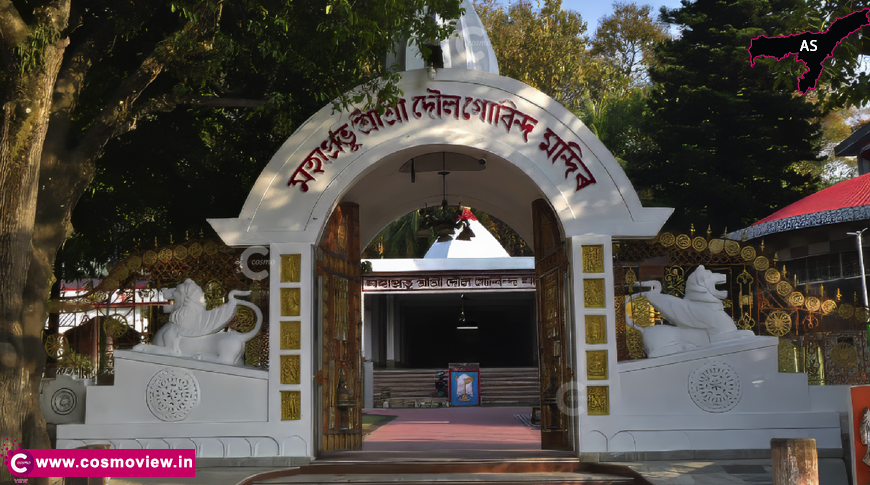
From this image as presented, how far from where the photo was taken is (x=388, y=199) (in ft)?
32.9

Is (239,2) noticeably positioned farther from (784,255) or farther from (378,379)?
(378,379)

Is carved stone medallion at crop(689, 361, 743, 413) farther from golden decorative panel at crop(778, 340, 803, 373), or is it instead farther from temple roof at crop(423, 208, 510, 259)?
temple roof at crop(423, 208, 510, 259)

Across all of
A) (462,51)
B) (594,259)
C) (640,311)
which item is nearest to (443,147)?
(462,51)

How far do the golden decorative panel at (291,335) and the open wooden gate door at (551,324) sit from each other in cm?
261

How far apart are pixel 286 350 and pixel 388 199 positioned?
306cm

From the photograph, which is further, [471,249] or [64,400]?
[471,249]

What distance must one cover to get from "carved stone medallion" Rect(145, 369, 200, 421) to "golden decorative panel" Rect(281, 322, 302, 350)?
2.97ft

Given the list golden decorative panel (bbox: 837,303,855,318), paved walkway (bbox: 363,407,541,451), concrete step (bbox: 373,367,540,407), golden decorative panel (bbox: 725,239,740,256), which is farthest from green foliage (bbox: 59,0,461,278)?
concrete step (bbox: 373,367,540,407)

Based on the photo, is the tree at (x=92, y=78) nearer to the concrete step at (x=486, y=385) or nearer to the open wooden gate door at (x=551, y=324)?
the open wooden gate door at (x=551, y=324)

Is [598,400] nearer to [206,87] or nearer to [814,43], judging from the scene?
[814,43]

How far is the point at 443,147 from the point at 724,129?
11.8 m

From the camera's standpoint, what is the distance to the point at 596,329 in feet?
24.6

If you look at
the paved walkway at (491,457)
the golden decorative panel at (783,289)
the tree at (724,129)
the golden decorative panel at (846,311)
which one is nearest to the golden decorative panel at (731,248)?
the golden decorative panel at (783,289)

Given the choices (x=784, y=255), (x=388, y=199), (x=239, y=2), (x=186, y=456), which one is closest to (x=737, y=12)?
(x=784, y=255)
